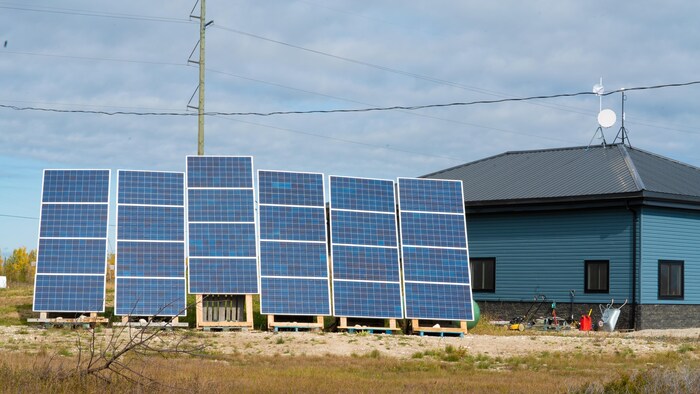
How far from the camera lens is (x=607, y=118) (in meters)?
34.9

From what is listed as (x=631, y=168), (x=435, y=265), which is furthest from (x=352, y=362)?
(x=631, y=168)

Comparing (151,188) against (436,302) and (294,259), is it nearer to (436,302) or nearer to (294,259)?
(294,259)

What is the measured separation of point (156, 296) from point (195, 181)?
3236mm

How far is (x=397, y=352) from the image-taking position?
20.3m

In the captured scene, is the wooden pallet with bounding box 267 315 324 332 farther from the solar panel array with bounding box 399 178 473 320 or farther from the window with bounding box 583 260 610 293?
the window with bounding box 583 260 610 293

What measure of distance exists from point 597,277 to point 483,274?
429cm

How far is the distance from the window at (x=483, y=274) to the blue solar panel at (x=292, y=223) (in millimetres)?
9745

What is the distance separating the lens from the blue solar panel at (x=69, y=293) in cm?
2370

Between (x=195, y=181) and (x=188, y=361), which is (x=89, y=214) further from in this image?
(x=188, y=361)

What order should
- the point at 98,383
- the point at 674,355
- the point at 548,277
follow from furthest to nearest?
the point at 548,277, the point at 674,355, the point at 98,383

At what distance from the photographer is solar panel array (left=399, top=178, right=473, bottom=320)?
972 inches

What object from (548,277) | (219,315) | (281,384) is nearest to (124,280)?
(219,315)

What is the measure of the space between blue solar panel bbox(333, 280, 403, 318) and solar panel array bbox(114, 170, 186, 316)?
156 inches

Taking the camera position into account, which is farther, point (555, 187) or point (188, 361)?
point (555, 187)
